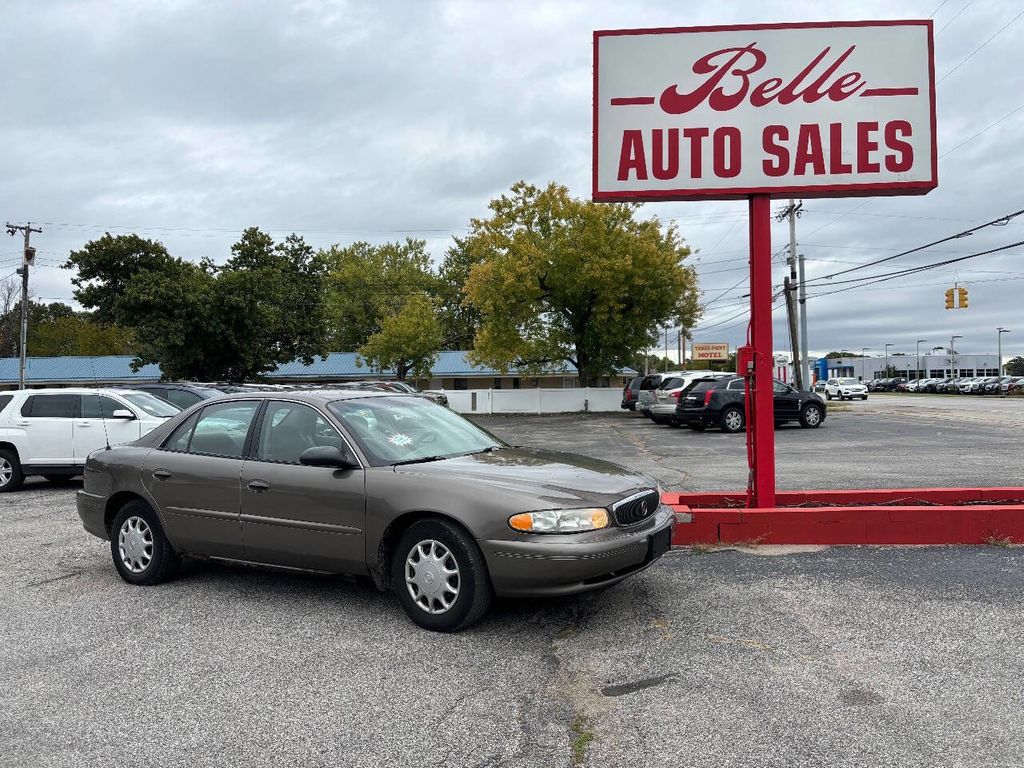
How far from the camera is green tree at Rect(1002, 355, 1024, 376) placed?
132375 millimetres

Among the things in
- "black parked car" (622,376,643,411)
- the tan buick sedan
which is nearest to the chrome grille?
the tan buick sedan

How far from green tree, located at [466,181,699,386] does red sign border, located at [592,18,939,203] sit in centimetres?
2569

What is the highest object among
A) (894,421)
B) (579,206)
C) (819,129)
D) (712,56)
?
(579,206)

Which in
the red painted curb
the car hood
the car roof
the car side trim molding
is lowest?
the red painted curb

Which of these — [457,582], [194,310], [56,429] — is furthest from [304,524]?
[194,310]

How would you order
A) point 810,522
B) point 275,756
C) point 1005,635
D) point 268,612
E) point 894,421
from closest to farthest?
point 275,756, point 1005,635, point 268,612, point 810,522, point 894,421

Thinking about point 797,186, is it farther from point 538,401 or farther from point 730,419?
point 538,401

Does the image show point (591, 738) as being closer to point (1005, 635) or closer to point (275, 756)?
point (275, 756)

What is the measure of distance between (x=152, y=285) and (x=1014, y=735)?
35.9 meters

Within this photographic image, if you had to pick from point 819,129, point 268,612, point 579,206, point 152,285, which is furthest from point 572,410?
point 268,612

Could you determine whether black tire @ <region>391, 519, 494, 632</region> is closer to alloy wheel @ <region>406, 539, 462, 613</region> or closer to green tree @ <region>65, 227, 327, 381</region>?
alloy wheel @ <region>406, 539, 462, 613</region>

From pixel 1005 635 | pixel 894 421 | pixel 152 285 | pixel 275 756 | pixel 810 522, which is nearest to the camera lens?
pixel 275 756

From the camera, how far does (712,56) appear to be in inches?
304

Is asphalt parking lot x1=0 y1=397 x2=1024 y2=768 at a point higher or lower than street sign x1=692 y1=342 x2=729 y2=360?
lower
